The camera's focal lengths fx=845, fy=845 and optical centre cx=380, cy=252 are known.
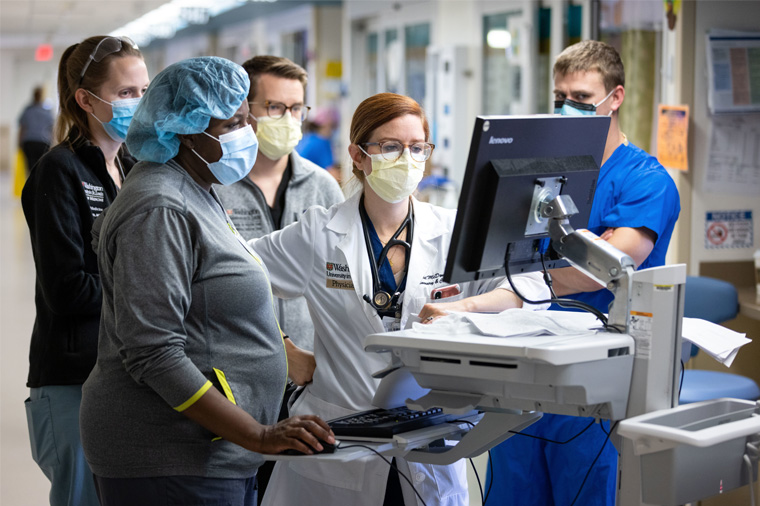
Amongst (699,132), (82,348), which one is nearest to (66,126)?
(82,348)

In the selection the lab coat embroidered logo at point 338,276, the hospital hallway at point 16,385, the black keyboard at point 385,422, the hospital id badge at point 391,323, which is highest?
the lab coat embroidered logo at point 338,276

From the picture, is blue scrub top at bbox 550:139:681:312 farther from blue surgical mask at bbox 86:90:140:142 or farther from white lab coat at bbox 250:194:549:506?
blue surgical mask at bbox 86:90:140:142

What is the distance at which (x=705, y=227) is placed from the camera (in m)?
3.68

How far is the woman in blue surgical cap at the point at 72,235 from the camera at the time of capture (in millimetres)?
2145

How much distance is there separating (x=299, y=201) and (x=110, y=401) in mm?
1336

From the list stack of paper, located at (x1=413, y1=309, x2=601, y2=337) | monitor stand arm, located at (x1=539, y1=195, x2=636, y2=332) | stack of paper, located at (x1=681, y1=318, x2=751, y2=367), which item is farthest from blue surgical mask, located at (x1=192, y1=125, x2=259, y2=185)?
stack of paper, located at (x1=681, y1=318, x2=751, y2=367)

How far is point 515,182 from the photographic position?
5.03 ft

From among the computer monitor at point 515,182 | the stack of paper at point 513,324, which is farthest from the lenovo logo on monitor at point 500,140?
the stack of paper at point 513,324

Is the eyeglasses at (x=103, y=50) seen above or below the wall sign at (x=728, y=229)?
above

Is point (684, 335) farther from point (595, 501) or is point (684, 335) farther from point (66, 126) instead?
point (66, 126)

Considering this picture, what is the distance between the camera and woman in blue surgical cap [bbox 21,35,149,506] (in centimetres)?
214

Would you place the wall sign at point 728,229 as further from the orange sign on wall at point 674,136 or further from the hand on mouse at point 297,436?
the hand on mouse at point 297,436

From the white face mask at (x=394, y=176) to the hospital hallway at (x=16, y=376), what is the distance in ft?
7.69

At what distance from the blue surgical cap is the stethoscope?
509mm
